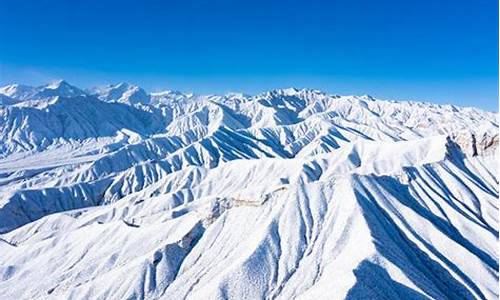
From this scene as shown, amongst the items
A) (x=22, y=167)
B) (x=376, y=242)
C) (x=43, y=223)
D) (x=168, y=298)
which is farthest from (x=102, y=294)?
(x=22, y=167)

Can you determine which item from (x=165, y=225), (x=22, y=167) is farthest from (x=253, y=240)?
(x=22, y=167)

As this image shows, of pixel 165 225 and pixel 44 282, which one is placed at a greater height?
pixel 165 225

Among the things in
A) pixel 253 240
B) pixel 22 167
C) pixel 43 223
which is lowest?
pixel 22 167

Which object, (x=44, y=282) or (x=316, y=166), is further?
(x=316, y=166)

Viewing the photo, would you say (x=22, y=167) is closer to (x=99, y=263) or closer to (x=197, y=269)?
(x=99, y=263)

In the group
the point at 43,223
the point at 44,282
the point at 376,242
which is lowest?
the point at 43,223

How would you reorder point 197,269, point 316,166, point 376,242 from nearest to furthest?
point 376,242
point 197,269
point 316,166

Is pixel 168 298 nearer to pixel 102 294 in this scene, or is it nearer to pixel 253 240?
pixel 102 294

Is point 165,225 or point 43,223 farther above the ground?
point 165,225

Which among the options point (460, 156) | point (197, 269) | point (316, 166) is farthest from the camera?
point (316, 166)
